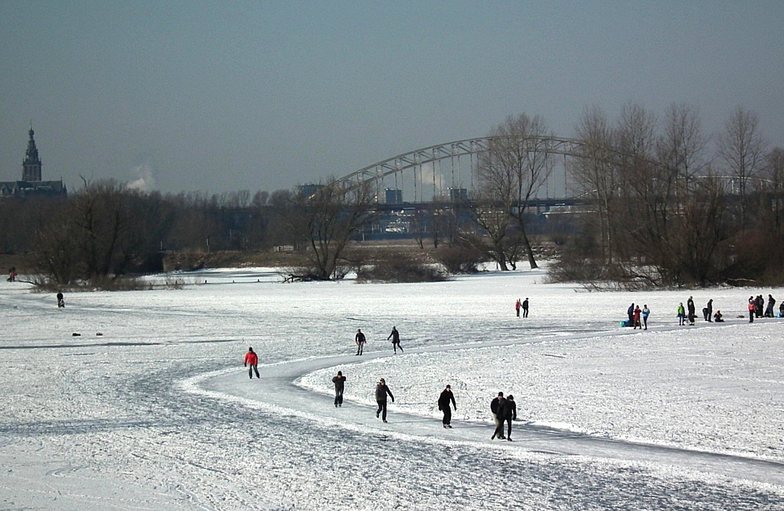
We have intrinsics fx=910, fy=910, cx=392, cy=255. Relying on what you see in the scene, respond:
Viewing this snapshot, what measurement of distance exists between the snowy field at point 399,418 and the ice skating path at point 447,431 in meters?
0.07

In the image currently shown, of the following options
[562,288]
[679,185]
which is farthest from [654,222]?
[562,288]

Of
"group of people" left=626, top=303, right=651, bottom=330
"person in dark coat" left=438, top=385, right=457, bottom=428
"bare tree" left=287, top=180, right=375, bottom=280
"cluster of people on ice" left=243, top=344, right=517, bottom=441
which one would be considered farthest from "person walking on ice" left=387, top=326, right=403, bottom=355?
"bare tree" left=287, top=180, right=375, bottom=280

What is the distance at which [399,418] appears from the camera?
19312 mm

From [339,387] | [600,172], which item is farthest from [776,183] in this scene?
[339,387]

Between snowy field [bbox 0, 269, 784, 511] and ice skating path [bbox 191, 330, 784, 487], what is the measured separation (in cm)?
7

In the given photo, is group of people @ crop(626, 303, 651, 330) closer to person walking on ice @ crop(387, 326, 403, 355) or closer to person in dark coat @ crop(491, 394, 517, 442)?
person walking on ice @ crop(387, 326, 403, 355)

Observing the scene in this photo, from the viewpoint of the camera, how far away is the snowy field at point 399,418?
44.4ft

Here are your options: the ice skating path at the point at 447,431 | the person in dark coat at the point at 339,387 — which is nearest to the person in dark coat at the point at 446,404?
the ice skating path at the point at 447,431

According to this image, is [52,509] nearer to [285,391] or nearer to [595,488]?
[595,488]

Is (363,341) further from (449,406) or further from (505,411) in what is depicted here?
(505,411)

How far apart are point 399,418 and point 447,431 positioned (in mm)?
1776

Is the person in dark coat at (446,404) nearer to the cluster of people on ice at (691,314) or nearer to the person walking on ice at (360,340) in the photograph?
the person walking on ice at (360,340)

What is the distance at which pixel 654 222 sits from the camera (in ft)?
211

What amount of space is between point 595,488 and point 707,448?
334 centimetres
